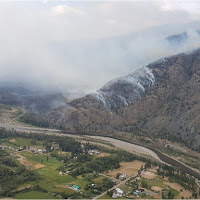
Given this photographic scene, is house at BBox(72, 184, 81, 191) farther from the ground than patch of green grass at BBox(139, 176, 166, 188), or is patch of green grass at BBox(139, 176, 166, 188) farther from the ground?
patch of green grass at BBox(139, 176, 166, 188)

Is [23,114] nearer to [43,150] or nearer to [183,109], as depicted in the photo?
[43,150]

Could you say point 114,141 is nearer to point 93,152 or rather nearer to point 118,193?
point 93,152

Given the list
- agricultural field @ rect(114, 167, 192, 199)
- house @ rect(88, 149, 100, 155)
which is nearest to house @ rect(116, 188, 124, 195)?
agricultural field @ rect(114, 167, 192, 199)

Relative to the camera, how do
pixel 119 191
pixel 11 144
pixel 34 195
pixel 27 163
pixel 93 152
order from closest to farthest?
pixel 34 195 → pixel 119 191 → pixel 27 163 → pixel 93 152 → pixel 11 144

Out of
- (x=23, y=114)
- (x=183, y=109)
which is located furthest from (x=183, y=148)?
(x=23, y=114)

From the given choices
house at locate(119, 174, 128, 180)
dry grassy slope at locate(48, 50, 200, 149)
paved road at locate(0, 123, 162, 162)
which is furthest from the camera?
dry grassy slope at locate(48, 50, 200, 149)

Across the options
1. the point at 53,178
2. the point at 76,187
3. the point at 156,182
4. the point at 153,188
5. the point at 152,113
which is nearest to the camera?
the point at 76,187

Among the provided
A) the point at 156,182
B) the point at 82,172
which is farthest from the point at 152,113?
the point at 82,172

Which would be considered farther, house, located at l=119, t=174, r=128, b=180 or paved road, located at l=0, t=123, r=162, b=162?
paved road, located at l=0, t=123, r=162, b=162

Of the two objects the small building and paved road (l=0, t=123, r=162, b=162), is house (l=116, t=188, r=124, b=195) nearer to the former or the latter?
the small building
